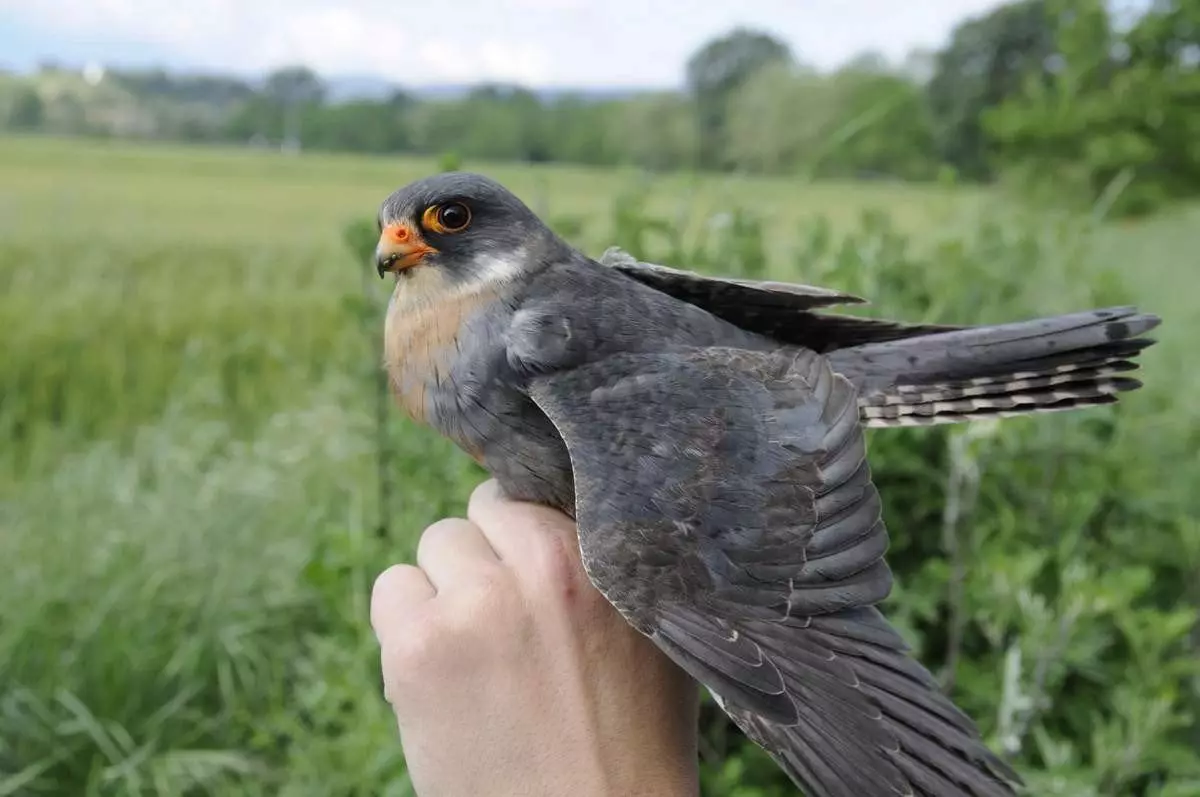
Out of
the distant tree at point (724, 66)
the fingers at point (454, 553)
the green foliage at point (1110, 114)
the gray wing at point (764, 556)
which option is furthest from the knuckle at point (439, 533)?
the green foliage at point (1110, 114)

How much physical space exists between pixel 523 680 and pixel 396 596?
0.28m

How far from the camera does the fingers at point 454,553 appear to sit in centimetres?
168

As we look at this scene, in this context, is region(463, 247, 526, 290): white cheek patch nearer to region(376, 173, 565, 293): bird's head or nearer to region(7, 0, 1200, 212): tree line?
region(376, 173, 565, 293): bird's head

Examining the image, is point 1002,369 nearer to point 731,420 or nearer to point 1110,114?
point 731,420

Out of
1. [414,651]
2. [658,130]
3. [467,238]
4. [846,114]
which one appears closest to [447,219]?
[467,238]

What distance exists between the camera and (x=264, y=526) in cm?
414

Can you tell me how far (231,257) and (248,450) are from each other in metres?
1.84

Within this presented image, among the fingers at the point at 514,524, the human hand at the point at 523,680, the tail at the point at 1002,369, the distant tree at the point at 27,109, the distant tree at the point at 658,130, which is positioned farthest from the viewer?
the distant tree at the point at 27,109

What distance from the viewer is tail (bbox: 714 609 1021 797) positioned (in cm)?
153

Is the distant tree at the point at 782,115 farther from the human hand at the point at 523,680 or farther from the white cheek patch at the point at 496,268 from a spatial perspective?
the human hand at the point at 523,680

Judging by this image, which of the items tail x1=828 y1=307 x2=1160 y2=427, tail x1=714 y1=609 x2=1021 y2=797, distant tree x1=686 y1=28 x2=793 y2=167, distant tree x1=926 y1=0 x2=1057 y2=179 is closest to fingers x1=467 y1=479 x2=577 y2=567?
tail x1=714 y1=609 x2=1021 y2=797

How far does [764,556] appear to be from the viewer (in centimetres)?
174

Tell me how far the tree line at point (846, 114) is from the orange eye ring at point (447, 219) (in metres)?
0.84

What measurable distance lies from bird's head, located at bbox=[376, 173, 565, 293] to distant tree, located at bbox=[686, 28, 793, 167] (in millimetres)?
2910
